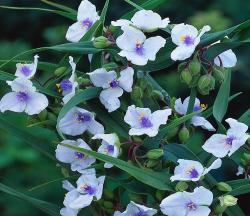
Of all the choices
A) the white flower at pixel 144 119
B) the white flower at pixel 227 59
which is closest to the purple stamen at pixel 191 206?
the white flower at pixel 144 119

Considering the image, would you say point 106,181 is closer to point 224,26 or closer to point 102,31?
point 102,31

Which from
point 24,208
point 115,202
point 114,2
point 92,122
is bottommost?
point 24,208

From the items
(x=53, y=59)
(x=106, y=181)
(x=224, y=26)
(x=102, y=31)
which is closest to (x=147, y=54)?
(x=102, y=31)

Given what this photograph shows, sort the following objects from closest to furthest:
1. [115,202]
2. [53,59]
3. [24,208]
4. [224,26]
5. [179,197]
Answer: [179,197], [115,202], [24,208], [224,26], [53,59]

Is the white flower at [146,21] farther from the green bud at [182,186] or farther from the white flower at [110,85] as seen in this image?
the green bud at [182,186]

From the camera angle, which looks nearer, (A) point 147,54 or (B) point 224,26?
(A) point 147,54

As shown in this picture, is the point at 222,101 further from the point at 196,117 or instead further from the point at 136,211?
the point at 136,211
